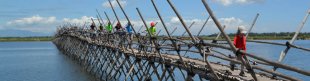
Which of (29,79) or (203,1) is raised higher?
(203,1)

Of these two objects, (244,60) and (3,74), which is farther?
(3,74)

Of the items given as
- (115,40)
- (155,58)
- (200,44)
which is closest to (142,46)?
(155,58)

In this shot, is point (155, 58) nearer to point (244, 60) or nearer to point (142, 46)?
point (142, 46)

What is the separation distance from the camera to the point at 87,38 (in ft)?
117

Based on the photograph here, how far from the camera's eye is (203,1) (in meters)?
9.60

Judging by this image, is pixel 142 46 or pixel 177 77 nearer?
pixel 142 46

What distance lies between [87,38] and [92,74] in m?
3.23

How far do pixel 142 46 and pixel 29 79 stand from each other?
47.7 feet

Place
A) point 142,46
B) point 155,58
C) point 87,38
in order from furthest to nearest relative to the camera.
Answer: point 87,38 < point 142,46 < point 155,58

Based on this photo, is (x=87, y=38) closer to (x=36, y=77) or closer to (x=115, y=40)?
(x=36, y=77)

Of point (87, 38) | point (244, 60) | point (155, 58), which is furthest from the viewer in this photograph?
point (87, 38)

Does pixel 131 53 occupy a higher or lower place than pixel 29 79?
higher

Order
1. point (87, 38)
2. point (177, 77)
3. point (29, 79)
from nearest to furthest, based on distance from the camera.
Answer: point (177, 77) < point (29, 79) < point (87, 38)

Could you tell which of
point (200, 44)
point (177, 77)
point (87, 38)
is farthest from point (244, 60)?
point (87, 38)
